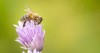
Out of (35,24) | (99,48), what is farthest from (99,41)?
(35,24)

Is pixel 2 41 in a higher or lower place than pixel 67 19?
lower

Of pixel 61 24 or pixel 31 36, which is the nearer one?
pixel 31 36

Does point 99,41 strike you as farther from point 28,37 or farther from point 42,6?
point 28,37

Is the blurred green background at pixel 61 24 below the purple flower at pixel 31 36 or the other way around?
the other way around

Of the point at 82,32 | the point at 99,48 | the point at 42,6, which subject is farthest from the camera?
the point at 42,6

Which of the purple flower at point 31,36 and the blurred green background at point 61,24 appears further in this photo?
the blurred green background at point 61,24

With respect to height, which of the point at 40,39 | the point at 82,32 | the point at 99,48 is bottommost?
the point at 40,39
